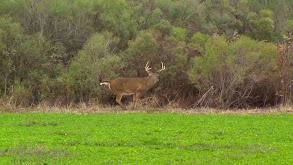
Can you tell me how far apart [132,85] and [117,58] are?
194cm

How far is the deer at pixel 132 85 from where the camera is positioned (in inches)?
895

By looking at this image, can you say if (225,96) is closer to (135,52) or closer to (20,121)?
(135,52)

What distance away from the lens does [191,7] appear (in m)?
29.8

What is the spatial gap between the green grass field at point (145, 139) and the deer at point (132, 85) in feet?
12.8

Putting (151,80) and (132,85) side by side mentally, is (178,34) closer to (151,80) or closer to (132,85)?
(151,80)

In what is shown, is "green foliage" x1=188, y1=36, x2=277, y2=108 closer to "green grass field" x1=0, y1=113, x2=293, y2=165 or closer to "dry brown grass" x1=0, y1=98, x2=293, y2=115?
"dry brown grass" x1=0, y1=98, x2=293, y2=115

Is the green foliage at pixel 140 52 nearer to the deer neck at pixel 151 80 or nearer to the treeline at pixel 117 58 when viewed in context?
the treeline at pixel 117 58

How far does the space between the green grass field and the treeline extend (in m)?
4.82

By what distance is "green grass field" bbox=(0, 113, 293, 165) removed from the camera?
1143 centimetres

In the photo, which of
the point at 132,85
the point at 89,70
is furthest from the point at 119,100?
the point at 89,70

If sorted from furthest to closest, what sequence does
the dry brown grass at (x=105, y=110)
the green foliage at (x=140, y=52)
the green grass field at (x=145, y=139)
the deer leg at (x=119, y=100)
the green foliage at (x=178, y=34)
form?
1. the green foliage at (x=178, y=34)
2. the green foliage at (x=140, y=52)
3. the deer leg at (x=119, y=100)
4. the dry brown grass at (x=105, y=110)
5. the green grass field at (x=145, y=139)

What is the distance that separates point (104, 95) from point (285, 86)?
8.46 m

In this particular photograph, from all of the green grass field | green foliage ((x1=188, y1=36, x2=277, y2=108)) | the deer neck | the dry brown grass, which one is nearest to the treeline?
green foliage ((x1=188, y1=36, x2=277, y2=108))

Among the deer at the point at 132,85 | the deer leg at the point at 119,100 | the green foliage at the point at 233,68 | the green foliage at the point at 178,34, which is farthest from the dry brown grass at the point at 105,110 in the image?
the green foliage at the point at 178,34
